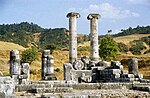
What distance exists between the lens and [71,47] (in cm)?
3127


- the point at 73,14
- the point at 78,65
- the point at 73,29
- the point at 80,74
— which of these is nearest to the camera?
the point at 80,74

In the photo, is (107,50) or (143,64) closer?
(107,50)

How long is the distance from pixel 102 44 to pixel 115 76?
28597mm

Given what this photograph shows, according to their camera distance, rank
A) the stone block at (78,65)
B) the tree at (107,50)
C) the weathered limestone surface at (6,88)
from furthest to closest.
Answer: the tree at (107,50), the stone block at (78,65), the weathered limestone surface at (6,88)

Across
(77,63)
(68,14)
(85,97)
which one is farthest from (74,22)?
(85,97)

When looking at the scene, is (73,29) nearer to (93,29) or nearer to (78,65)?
(93,29)

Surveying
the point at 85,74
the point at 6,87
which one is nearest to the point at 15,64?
the point at 85,74

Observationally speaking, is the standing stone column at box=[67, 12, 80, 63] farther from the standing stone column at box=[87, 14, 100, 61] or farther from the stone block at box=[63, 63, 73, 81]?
the stone block at box=[63, 63, 73, 81]

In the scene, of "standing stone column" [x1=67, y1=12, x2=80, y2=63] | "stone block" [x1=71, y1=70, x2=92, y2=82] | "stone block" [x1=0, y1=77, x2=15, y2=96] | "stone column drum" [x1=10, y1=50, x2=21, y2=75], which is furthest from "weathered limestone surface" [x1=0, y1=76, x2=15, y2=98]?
Result: "standing stone column" [x1=67, y1=12, x2=80, y2=63]

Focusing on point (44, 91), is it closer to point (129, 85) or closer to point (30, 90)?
point (30, 90)

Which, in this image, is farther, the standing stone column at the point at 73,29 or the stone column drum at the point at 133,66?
the standing stone column at the point at 73,29

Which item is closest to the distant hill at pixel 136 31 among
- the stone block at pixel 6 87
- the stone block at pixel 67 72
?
the stone block at pixel 67 72

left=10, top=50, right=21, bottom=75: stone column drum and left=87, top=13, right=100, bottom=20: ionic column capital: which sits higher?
left=87, top=13, right=100, bottom=20: ionic column capital

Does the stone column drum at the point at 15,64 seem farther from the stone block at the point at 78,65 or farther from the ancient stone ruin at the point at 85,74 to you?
the stone block at the point at 78,65
